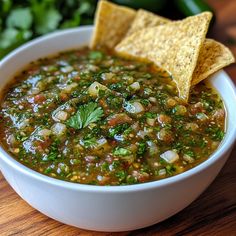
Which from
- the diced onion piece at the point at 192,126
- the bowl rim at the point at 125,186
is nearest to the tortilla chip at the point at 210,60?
the diced onion piece at the point at 192,126

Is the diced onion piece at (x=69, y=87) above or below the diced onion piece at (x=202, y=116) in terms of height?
below

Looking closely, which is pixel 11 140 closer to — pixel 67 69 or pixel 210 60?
pixel 67 69

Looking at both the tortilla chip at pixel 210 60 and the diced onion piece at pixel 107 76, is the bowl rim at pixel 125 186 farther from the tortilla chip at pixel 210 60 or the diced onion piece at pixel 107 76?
the diced onion piece at pixel 107 76

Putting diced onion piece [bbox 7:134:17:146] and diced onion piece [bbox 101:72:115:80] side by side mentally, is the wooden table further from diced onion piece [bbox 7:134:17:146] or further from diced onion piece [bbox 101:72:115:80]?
diced onion piece [bbox 101:72:115:80]

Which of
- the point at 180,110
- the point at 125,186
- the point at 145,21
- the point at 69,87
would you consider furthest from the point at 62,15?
the point at 125,186

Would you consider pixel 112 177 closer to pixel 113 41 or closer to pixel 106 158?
pixel 106 158

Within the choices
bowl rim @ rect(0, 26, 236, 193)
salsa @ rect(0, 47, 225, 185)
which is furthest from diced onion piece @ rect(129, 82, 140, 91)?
bowl rim @ rect(0, 26, 236, 193)
